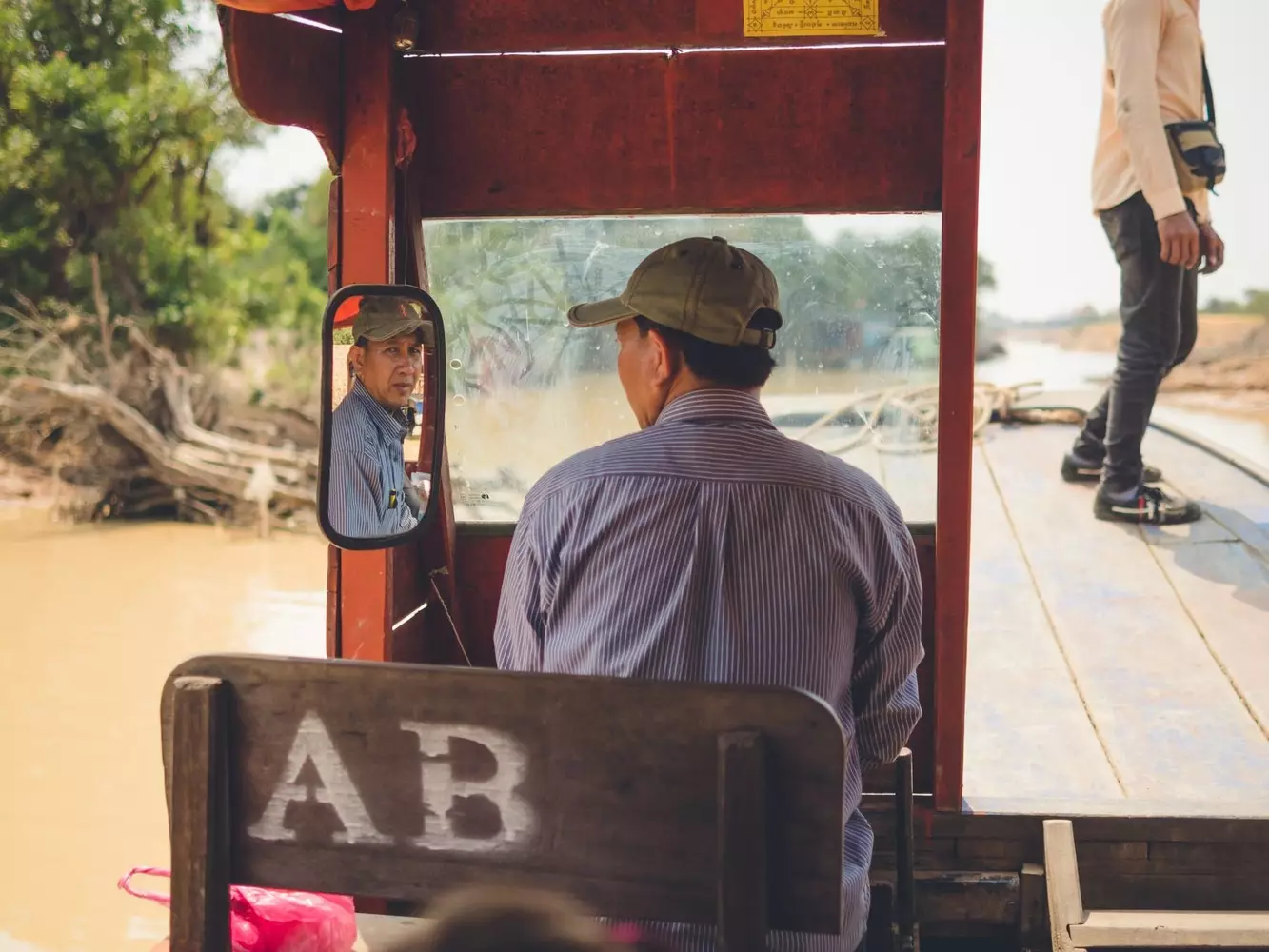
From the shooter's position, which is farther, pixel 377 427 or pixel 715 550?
pixel 377 427

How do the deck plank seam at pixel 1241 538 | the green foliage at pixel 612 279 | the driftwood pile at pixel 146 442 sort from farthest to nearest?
the driftwood pile at pixel 146 442 < the deck plank seam at pixel 1241 538 < the green foliage at pixel 612 279

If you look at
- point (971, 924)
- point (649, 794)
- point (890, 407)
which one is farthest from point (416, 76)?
point (971, 924)

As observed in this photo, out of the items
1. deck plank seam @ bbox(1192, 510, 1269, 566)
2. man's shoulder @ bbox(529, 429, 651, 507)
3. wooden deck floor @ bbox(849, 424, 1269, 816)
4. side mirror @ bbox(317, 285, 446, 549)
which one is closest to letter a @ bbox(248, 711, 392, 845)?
man's shoulder @ bbox(529, 429, 651, 507)

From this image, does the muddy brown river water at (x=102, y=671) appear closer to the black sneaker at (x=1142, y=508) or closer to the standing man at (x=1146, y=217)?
the black sneaker at (x=1142, y=508)

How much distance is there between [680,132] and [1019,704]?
218 centimetres

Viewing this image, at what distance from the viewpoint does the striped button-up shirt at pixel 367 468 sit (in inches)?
110

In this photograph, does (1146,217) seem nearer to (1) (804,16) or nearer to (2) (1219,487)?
(2) (1219,487)

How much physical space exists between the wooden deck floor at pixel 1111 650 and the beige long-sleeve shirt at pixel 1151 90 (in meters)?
1.39

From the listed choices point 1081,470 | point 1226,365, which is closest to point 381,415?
point 1081,470

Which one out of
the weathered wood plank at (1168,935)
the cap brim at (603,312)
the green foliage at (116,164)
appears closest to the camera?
the cap brim at (603,312)

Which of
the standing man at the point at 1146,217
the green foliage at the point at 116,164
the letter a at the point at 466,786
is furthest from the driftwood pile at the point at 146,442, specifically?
the letter a at the point at 466,786

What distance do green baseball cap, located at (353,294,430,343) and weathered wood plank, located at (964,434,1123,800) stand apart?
2.06 metres

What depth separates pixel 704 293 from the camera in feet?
6.71

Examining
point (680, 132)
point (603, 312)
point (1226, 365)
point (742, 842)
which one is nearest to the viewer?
point (742, 842)
